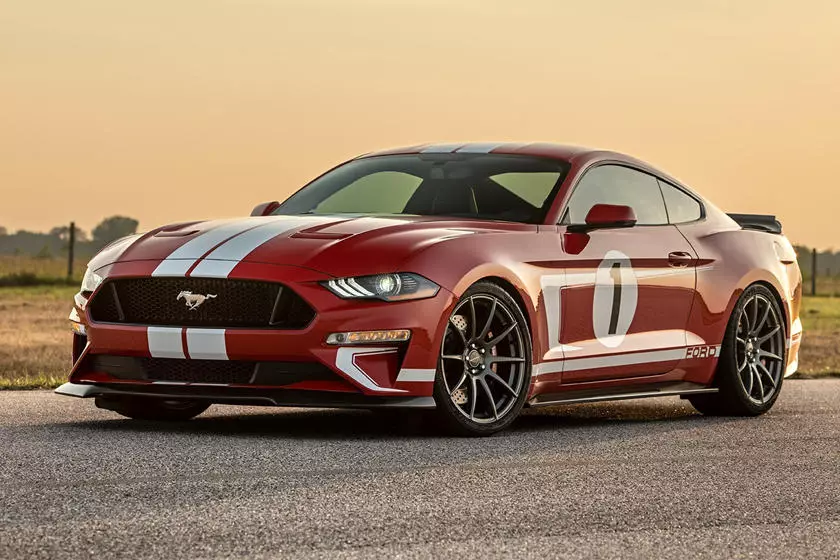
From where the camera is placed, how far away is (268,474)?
5828 mm

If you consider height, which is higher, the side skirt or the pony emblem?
the pony emblem

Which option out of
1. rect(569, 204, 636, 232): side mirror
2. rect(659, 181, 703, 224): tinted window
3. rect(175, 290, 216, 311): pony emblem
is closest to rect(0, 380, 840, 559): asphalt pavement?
rect(175, 290, 216, 311): pony emblem

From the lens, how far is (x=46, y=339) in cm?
1873

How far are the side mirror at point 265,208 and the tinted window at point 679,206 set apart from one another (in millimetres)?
2363

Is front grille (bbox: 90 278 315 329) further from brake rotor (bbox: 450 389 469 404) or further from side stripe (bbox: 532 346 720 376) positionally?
side stripe (bbox: 532 346 720 376)

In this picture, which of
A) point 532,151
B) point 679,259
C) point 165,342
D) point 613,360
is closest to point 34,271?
point 532,151

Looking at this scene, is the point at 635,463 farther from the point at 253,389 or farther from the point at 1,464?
the point at 1,464

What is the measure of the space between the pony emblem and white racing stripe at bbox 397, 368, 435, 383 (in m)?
0.96

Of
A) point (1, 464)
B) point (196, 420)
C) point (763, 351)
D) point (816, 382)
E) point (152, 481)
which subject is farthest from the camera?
point (816, 382)

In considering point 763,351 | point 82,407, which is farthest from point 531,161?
point 82,407

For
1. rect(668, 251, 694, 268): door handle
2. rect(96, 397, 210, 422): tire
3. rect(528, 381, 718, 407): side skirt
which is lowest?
rect(96, 397, 210, 422): tire

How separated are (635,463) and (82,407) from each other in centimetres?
379

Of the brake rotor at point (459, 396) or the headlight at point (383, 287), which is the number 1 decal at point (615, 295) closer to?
the brake rotor at point (459, 396)

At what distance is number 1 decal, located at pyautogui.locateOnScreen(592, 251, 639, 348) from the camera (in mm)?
8070
